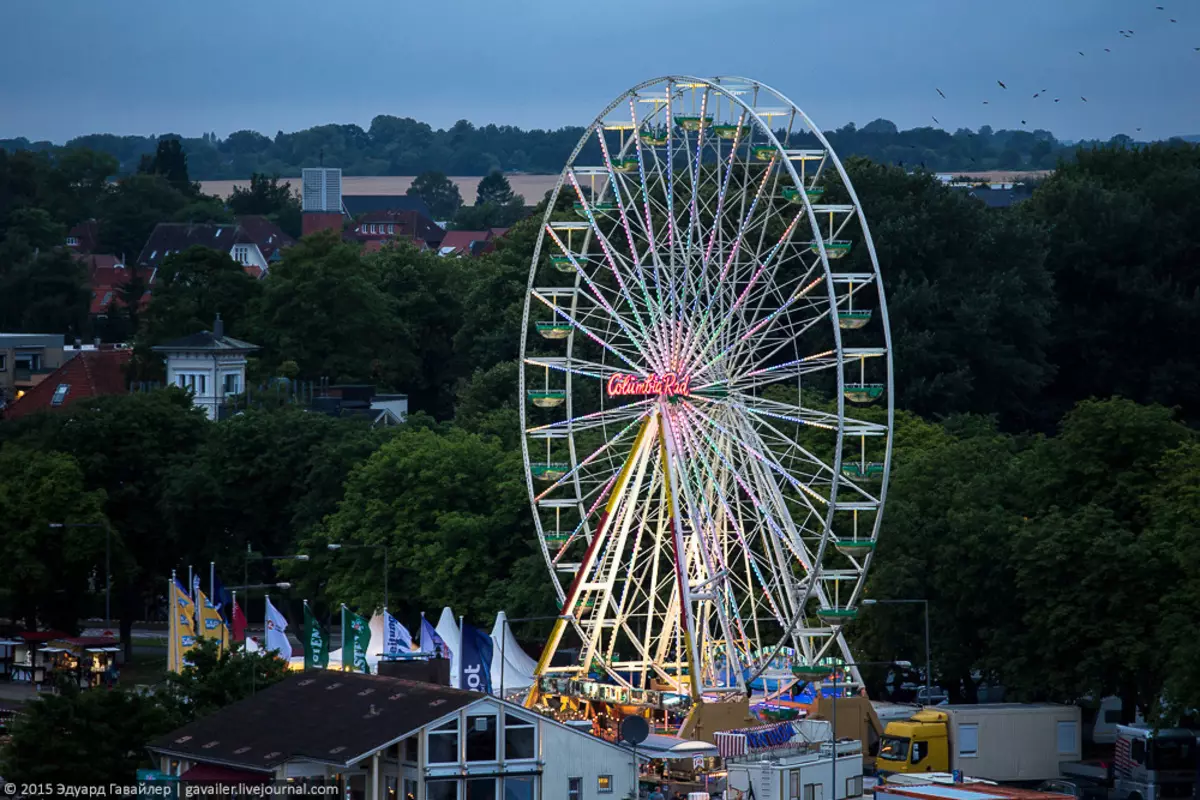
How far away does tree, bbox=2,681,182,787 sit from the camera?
7050 centimetres

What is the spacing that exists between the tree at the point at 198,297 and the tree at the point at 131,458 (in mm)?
36082

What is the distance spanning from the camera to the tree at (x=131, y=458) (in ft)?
407

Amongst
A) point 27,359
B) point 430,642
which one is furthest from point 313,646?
point 27,359

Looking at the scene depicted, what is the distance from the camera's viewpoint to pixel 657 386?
83.9 m

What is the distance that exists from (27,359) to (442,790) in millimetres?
123499

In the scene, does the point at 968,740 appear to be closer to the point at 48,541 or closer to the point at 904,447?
the point at 904,447

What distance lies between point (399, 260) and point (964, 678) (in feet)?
Answer: 304

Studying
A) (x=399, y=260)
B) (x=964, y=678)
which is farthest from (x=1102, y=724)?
(x=399, y=260)

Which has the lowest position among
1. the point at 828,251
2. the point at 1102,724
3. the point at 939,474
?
the point at 1102,724

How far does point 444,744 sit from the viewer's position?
2613 inches

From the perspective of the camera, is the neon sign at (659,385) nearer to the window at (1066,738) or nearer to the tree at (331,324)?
the window at (1066,738)

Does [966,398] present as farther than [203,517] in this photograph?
Yes

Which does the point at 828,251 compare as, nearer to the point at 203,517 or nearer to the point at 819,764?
the point at 819,764

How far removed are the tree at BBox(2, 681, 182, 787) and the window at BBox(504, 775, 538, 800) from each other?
1001 cm
